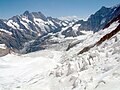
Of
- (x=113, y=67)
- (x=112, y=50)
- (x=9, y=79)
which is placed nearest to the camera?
(x=113, y=67)

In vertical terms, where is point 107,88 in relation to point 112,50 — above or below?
below

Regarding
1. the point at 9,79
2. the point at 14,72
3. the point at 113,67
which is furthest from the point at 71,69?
the point at 14,72

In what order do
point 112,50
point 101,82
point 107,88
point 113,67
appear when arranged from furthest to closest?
1. point 112,50
2. point 113,67
3. point 101,82
4. point 107,88

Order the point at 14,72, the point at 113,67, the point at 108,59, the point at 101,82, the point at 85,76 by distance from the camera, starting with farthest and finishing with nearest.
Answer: the point at 14,72
the point at 108,59
the point at 85,76
the point at 113,67
the point at 101,82

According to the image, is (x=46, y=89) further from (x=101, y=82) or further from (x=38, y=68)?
(x=38, y=68)

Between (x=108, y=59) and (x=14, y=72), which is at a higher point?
(x=14, y=72)

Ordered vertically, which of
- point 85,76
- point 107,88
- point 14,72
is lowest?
point 107,88

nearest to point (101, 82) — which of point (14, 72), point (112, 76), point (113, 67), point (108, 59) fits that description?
point (112, 76)

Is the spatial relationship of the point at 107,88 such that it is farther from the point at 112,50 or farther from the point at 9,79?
the point at 9,79

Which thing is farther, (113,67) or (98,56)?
(98,56)
